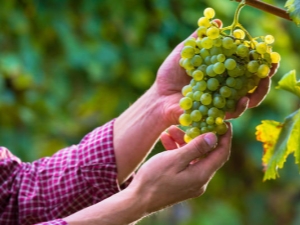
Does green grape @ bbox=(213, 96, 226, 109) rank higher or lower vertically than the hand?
higher

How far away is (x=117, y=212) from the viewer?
80 centimetres

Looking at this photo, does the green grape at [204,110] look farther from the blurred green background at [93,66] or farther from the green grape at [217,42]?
the blurred green background at [93,66]

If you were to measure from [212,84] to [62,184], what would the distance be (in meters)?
0.43

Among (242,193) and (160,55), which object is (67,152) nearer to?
(160,55)

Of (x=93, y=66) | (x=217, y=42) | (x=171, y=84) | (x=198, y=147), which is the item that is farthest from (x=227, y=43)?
(x=93, y=66)

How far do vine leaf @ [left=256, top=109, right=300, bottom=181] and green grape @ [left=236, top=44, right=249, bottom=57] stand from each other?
0.29 feet

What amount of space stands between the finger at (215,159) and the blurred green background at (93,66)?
115 cm

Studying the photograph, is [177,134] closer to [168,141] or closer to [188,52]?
[168,141]

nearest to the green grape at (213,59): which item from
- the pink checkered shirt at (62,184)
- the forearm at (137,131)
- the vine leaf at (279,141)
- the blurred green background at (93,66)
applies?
the vine leaf at (279,141)

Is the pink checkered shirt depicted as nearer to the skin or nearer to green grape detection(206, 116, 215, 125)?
the skin

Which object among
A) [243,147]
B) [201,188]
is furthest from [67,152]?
[243,147]

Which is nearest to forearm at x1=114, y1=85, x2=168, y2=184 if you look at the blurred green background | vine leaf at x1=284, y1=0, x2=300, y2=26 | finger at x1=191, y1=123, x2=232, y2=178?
finger at x1=191, y1=123, x2=232, y2=178

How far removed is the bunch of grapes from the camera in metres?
0.72

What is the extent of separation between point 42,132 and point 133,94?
31cm
